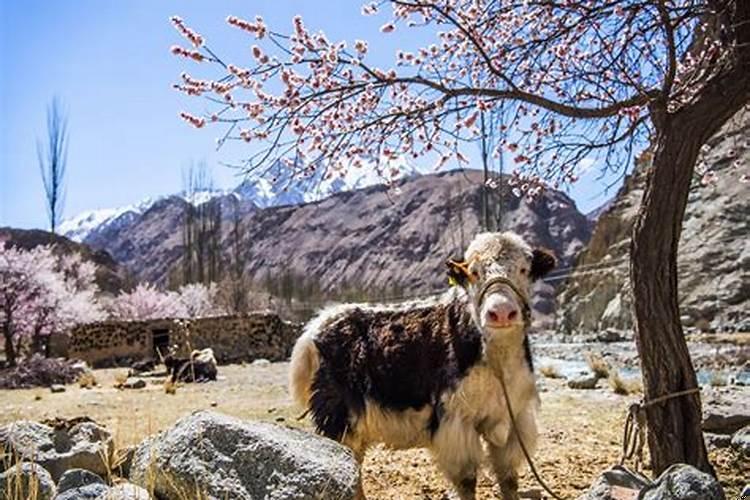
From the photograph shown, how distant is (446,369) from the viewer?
3.97 m

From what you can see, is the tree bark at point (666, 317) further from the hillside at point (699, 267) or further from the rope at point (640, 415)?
the hillside at point (699, 267)

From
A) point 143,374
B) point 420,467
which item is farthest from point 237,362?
point 420,467

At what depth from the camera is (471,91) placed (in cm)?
432

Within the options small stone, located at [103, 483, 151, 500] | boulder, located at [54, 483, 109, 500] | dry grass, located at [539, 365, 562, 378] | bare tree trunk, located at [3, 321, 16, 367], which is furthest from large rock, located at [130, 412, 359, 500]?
bare tree trunk, located at [3, 321, 16, 367]

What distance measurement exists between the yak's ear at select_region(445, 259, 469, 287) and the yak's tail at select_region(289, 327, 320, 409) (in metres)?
0.95

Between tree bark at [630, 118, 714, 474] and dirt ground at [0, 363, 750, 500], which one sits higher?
tree bark at [630, 118, 714, 474]

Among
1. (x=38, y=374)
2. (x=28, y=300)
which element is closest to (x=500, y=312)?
(x=38, y=374)

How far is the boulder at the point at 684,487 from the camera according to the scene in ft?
8.34

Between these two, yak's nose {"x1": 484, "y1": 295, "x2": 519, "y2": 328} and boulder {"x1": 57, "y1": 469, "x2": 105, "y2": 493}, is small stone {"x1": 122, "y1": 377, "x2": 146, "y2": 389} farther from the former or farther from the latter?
yak's nose {"x1": 484, "y1": 295, "x2": 519, "y2": 328}

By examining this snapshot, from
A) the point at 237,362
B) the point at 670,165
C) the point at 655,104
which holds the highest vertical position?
the point at 655,104

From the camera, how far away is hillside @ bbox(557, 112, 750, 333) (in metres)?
25.7

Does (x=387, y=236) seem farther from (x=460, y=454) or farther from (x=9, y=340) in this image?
(x=460, y=454)

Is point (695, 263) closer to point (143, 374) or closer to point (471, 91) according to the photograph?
point (143, 374)

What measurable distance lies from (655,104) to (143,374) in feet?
46.0
